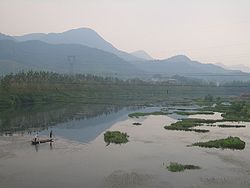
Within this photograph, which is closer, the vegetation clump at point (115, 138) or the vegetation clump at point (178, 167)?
the vegetation clump at point (178, 167)

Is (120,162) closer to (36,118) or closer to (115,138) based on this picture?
(115,138)

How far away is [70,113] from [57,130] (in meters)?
21.4

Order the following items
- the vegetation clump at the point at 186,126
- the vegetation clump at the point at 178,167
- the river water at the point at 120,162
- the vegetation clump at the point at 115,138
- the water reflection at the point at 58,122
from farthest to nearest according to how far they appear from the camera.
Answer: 1. the vegetation clump at the point at 186,126
2. the water reflection at the point at 58,122
3. the vegetation clump at the point at 115,138
4. the vegetation clump at the point at 178,167
5. the river water at the point at 120,162

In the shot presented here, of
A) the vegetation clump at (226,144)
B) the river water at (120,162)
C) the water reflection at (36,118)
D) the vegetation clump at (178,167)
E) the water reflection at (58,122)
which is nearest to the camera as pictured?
the river water at (120,162)

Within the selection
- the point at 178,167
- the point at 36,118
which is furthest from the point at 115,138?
the point at 36,118

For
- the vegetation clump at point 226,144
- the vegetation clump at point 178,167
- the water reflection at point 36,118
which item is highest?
the water reflection at point 36,118

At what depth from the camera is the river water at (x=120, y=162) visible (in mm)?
24297

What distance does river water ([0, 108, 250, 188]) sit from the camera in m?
24.3

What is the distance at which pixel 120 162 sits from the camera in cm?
2998

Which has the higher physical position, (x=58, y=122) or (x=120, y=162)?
(x=58, y=122)

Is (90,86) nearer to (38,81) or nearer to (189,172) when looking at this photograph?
(38,81)

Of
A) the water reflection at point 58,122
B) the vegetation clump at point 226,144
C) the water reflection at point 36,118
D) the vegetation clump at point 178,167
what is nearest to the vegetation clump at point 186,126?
the vegetation clump at point 226,144

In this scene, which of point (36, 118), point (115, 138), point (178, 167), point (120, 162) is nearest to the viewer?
point (178, 167)

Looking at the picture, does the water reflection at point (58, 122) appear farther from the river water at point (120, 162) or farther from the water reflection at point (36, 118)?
the river water at point (120, 162)
